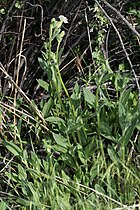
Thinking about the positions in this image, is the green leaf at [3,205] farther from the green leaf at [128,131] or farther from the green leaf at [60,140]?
the green leaf at [128,131]

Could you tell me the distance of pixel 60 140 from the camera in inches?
98.7

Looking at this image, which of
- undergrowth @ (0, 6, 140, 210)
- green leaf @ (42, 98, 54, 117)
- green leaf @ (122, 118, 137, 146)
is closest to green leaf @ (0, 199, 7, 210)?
undergrowth @ (0, 6, 140, 210)

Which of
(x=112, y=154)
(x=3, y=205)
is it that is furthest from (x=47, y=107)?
(x=3, y=205)

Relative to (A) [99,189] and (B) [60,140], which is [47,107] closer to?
(B) [60,140]

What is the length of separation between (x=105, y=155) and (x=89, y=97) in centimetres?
29

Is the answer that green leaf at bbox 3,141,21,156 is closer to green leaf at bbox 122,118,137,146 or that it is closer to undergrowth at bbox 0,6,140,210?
undergrowth at bbox 0,6,140,210

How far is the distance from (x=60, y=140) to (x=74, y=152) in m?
0.09

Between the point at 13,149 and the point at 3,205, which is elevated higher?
the point at 13,149

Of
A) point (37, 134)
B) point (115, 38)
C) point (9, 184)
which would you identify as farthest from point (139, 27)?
point (9, 184)

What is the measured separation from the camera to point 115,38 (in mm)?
3221

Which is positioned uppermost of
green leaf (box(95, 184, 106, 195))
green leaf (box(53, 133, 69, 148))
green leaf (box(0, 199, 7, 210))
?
green leaf (box(53, 133, 69, 148))

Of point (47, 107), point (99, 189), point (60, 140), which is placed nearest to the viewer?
point (99, 189)

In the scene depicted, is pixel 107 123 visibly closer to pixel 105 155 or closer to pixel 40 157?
pixel 105 155

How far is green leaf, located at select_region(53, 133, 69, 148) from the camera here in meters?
2.50
